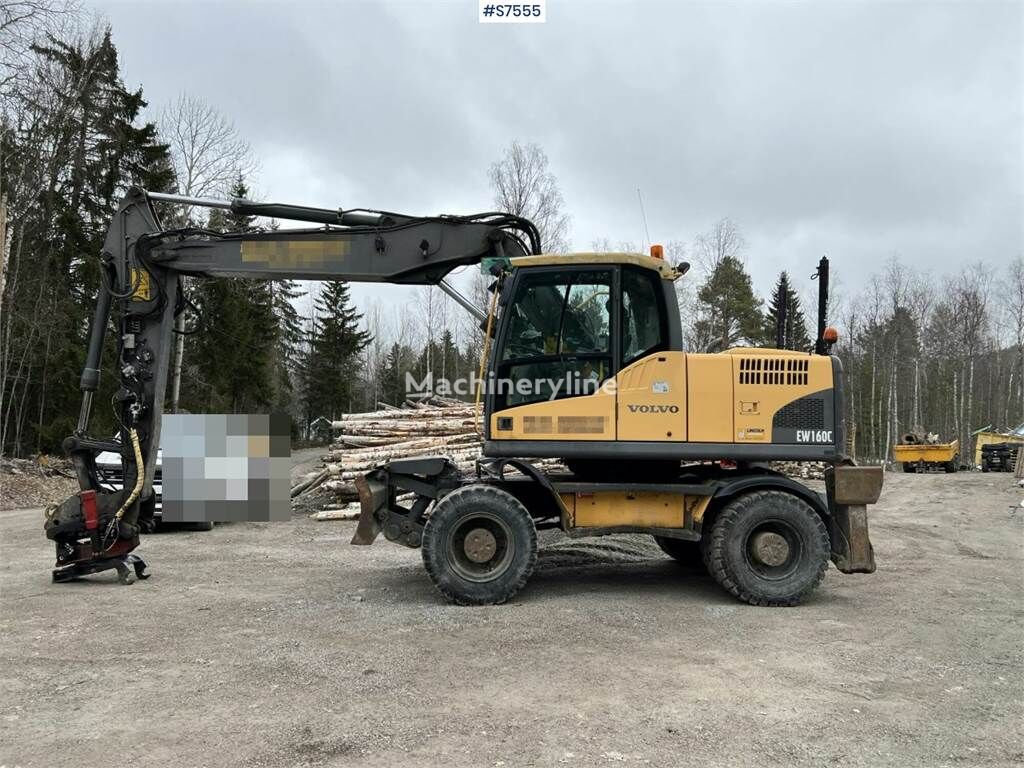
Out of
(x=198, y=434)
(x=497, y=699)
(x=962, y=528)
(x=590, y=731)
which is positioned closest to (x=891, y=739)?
(x=590, y=731)

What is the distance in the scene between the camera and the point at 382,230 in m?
7.77

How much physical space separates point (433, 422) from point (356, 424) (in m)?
1.88

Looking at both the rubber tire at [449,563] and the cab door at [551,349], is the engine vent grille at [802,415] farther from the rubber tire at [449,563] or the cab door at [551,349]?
the rubber tire at [449,563]

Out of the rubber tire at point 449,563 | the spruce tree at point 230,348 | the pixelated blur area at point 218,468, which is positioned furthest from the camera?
the spruce tree at point 230,348

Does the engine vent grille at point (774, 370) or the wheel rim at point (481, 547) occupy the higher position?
the engine vent grille at point (774, 370)

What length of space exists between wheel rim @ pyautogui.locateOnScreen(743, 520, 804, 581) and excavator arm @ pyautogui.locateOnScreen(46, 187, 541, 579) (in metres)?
3.82

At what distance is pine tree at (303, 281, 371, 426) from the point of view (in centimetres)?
4912

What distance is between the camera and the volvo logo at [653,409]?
22.5ft

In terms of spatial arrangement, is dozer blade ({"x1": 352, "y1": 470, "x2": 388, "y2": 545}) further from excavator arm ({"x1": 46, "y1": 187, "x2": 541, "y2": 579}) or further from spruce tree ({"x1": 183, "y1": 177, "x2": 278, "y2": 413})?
spruce tree ({"x1": 183, "y1": 177, "x2": 278, "y2": 413})

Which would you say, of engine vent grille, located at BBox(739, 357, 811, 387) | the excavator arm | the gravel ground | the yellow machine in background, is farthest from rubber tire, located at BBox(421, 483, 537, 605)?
the yellow machine in background

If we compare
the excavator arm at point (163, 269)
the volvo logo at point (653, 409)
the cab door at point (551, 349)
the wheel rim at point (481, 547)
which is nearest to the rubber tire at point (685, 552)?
the volvo logo at point (653, 409)

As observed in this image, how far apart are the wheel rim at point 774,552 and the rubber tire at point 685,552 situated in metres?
1.68

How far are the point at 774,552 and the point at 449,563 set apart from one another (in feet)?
10.6

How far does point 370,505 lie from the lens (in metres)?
7.23
